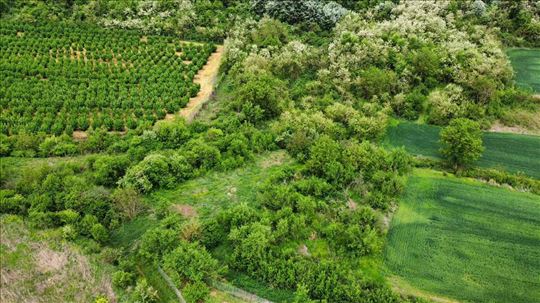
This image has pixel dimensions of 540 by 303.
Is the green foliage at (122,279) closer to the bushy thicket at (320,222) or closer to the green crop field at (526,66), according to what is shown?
the bushy thicket at (320,222)

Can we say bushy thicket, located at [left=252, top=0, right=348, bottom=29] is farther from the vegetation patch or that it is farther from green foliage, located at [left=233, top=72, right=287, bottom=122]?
the vegetation patch

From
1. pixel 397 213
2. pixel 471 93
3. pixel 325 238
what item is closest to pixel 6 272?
pixel 325 238

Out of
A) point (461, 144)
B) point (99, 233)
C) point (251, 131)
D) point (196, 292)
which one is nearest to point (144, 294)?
point (196, 292)

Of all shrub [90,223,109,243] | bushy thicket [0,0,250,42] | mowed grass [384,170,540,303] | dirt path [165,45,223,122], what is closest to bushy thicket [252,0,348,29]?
bushy thicket [0,0,250,42]

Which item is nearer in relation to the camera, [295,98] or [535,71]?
[295,98]

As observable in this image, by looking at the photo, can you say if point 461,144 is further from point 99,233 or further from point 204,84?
point 99,233

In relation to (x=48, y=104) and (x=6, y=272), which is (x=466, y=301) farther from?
(x=48, y=104)
